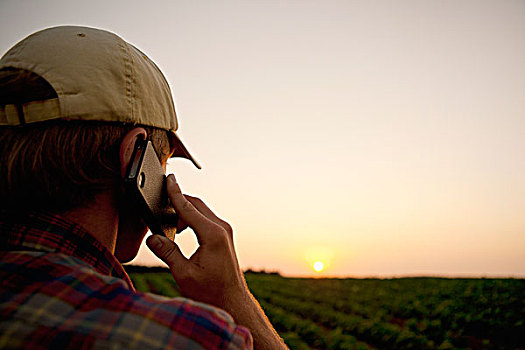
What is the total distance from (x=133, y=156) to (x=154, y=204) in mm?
193

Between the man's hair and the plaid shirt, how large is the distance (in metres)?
0.23

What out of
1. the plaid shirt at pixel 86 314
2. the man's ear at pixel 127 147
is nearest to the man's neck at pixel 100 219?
the man's ear at pixel 127 147

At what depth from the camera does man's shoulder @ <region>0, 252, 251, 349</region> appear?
2.46ft

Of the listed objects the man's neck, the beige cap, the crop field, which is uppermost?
the beige cap

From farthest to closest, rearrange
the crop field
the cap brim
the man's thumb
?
the crop field < the cap brim < the man's thumb

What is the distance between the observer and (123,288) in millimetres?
832

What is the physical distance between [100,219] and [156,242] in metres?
0.17

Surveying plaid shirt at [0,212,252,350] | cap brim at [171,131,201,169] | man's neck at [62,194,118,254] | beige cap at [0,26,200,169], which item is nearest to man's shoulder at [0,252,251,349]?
plaid shirt at [0,212,252,350]

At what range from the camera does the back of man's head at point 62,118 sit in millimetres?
1055

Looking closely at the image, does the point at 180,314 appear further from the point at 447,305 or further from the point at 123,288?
the point at 447,305

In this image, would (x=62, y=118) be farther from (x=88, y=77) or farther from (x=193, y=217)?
(x=193, y=217)

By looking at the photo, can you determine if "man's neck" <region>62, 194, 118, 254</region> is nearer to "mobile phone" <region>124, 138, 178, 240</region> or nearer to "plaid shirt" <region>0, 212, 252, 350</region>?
"mobile phone" <region>124, 138, 178, 240</region>

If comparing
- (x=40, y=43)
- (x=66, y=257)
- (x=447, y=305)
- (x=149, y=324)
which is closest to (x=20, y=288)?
(x=66, y=257)

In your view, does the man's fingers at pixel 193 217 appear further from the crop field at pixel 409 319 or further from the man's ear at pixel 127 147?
the crop field at pixel 409 319
